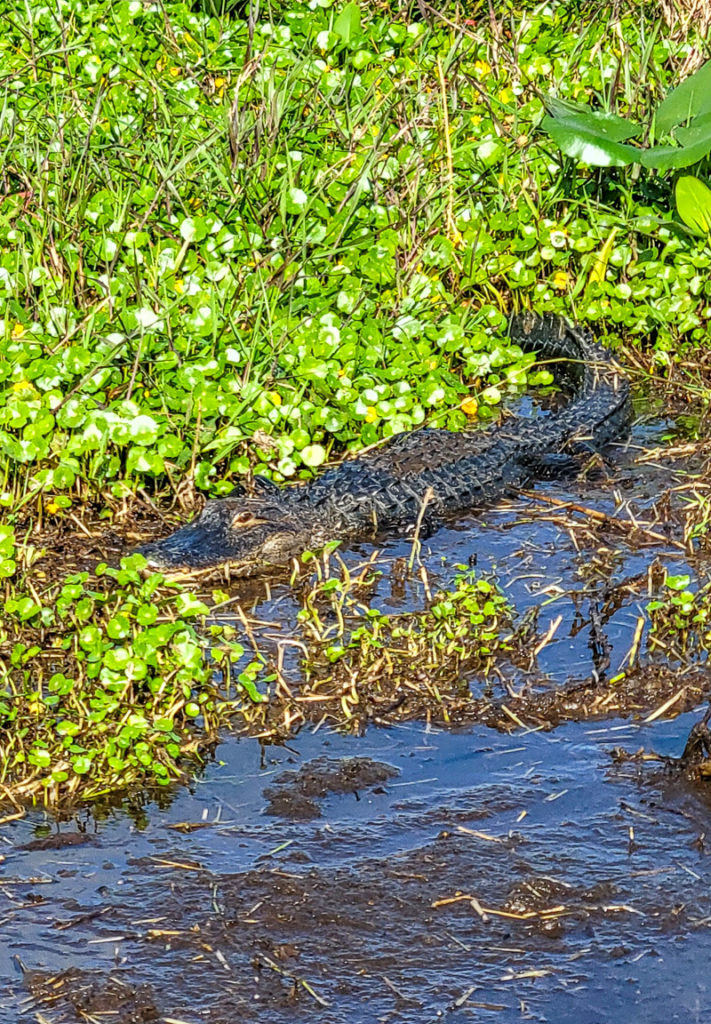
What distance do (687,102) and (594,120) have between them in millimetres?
422

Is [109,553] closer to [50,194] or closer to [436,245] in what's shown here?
[50,194]

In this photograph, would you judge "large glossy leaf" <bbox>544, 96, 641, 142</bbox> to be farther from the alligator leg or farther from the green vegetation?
the alligator leg

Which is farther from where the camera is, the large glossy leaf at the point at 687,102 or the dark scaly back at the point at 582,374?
the large glossy leaf at the point at 687,102

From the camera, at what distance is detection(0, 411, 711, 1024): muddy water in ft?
Result: 8.54

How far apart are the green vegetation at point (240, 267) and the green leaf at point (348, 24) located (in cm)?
1

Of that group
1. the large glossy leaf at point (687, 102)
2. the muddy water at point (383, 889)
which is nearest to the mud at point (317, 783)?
the muddy water at point (383, 889)

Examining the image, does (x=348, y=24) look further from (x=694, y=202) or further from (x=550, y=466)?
(x=550, y=466)

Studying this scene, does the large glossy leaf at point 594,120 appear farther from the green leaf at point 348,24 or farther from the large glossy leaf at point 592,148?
the green leaf at point 348,24

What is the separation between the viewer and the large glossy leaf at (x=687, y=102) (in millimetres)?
5824

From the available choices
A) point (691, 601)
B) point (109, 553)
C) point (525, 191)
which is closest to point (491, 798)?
point (691, 601)

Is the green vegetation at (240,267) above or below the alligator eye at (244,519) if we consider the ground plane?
above

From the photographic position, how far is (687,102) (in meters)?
5.87

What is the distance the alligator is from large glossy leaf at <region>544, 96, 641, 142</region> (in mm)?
920

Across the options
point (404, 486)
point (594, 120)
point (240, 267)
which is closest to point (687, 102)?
point (594, 120)
